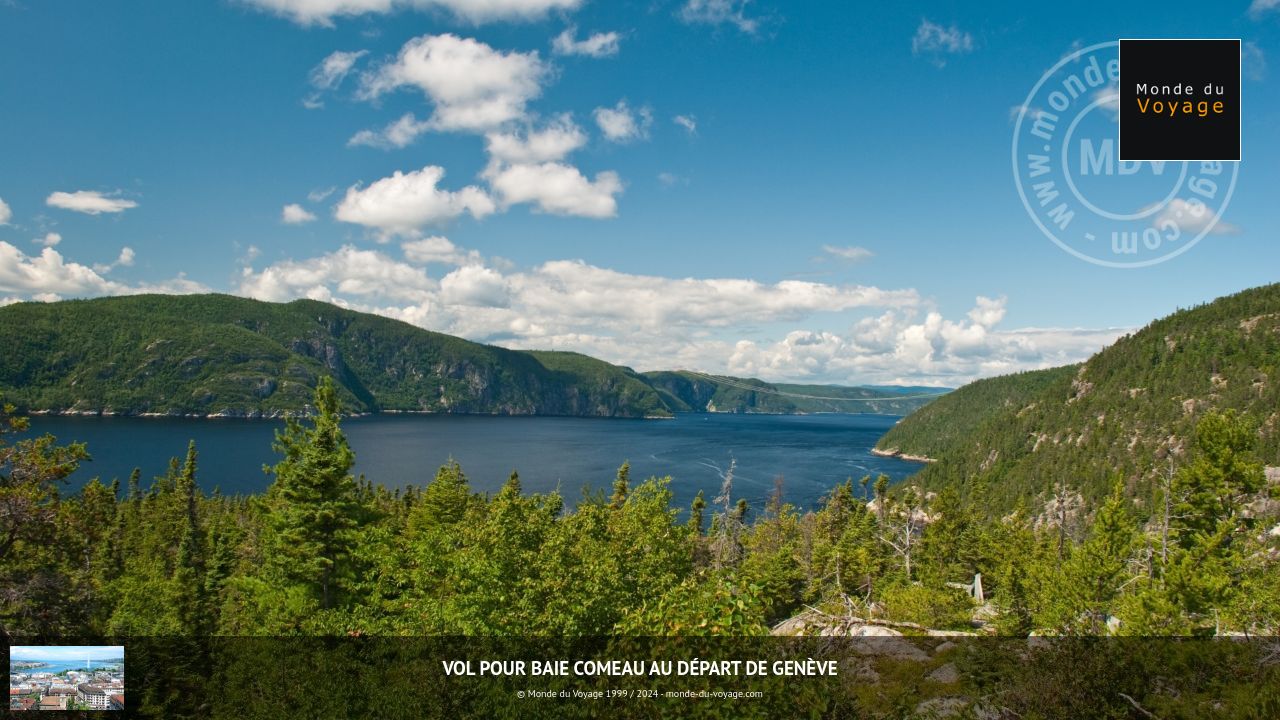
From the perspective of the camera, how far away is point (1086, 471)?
512 ft

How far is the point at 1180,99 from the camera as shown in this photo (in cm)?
2298

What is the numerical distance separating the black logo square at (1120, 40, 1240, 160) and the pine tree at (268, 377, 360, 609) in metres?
33.1

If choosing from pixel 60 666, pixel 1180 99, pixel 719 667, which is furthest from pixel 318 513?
pixel 1180 99

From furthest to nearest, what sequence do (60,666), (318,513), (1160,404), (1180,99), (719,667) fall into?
(1160,404)
(318,513)
(1180,99)
(60,666)
(719,667)

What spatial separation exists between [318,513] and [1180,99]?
126 ft

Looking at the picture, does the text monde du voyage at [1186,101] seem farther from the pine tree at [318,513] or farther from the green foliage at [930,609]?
the pine tree at [318,513]

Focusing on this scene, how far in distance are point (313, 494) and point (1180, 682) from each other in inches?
1156

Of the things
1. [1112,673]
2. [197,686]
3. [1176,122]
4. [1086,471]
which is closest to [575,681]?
[1112,673]

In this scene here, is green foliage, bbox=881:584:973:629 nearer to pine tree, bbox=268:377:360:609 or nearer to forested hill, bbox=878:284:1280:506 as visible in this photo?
pine tree, bbox=268:377:360:609

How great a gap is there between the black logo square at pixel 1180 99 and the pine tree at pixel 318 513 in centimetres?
3315

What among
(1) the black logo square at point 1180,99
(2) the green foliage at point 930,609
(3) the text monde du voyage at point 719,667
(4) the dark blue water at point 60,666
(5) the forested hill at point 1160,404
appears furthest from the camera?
(5) the forested hill at point 1160,404

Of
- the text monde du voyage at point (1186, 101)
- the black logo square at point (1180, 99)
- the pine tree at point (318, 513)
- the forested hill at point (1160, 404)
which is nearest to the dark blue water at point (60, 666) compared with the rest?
the pine tree at point (318, 513)

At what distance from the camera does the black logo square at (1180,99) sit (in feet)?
72.9

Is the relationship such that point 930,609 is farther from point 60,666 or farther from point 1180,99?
point 60,666
